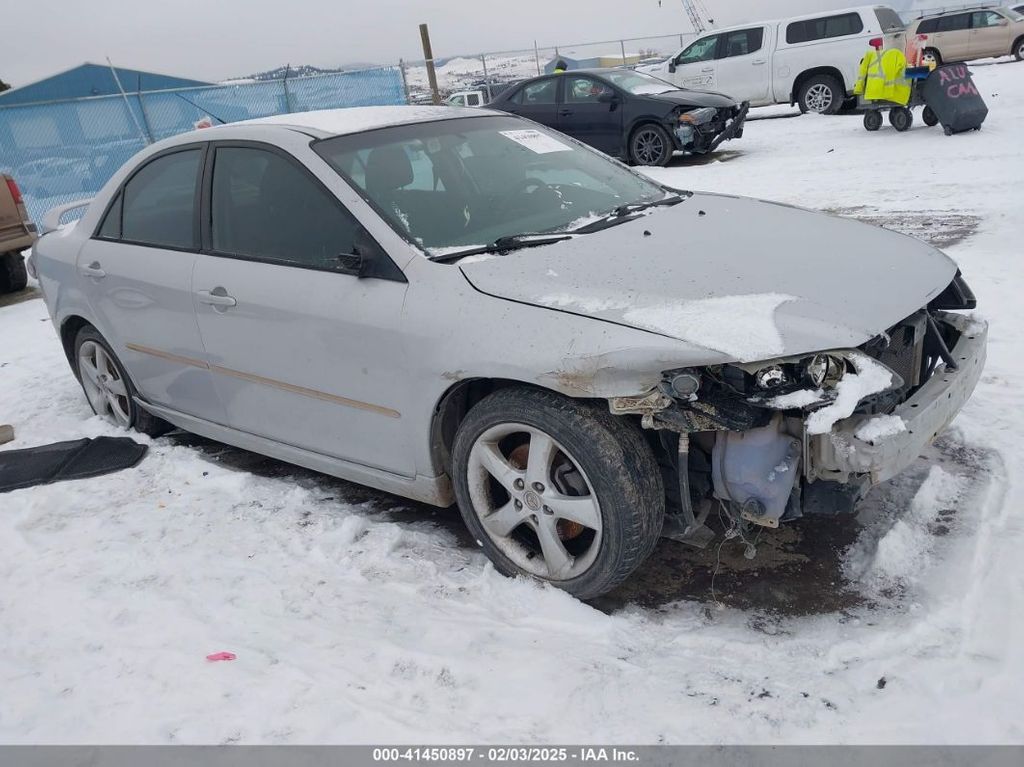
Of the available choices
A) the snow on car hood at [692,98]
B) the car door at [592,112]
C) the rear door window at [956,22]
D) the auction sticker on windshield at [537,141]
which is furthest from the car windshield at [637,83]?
the rear door window at [956,22]

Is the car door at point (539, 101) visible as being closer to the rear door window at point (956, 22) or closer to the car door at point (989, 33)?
the rear door window at point (956, 22)

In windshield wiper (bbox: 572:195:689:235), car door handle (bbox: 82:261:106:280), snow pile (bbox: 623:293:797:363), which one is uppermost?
windshield wiper (bbox: 572:195:689:235)

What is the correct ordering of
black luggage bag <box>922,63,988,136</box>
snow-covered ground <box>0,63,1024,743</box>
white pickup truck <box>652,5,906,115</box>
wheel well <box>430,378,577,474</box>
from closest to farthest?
snow-covered ground <box>0,63,1024,743</box>, wheel well <box>430,378,577,474</box>, black luggage bag <box>922,63,988,136</box>, white pickup truck <box>652,5,906,115</box>

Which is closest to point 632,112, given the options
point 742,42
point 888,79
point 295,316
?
point 888,79

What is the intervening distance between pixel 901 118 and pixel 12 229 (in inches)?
468

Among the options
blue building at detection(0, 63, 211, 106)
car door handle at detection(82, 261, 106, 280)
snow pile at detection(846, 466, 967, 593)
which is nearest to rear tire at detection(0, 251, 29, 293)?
car door handle at detection(82, 261, 106, 280)

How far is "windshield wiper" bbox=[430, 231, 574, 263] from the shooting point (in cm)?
304

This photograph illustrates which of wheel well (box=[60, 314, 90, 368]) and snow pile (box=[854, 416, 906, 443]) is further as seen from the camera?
wheel well (box=[60, 314, 90, 368])

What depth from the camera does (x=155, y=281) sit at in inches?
154

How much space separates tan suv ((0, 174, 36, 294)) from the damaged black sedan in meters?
6.66

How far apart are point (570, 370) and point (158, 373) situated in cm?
256

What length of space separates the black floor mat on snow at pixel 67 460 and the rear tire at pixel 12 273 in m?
5.86

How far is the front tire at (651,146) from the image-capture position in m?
11.8

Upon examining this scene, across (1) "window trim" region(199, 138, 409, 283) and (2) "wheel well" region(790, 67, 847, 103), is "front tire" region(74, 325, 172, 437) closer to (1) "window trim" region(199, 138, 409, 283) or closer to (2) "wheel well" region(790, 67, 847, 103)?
(1) "window trim" region(199, 138, 409, 283)
